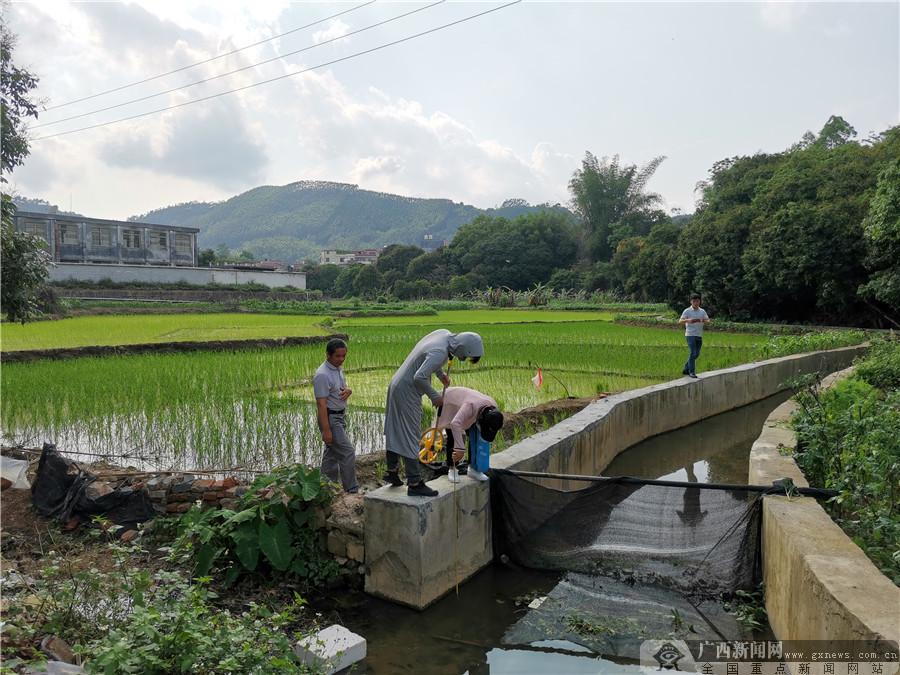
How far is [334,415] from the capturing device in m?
5.23

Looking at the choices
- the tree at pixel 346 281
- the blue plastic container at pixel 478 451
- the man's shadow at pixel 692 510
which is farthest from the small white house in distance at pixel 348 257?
the man's shadow at pixel 692 510

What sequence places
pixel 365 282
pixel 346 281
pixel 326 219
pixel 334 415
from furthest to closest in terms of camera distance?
pixel 326 219 → pixel 346 281 → pixel 365 282 → pixel 334 415

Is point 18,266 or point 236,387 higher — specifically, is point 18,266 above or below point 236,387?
above

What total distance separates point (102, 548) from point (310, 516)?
1650 mm

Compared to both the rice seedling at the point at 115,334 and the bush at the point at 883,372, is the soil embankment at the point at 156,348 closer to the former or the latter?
the rice seedling at the point at 115,334

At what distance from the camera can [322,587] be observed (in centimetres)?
438

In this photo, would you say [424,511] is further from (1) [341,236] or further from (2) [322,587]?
(1) [341,236]

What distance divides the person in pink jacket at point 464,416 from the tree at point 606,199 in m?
61.6

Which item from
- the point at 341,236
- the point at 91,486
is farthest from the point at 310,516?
the point at 341,236

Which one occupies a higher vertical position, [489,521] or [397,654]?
[489,521]

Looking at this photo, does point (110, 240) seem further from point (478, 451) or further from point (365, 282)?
point (478, 451)

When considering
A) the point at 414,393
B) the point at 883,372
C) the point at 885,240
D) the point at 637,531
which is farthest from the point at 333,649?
the point at 885,240

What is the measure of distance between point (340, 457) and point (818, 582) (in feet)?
11.3

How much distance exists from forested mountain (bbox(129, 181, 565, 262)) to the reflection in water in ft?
496
